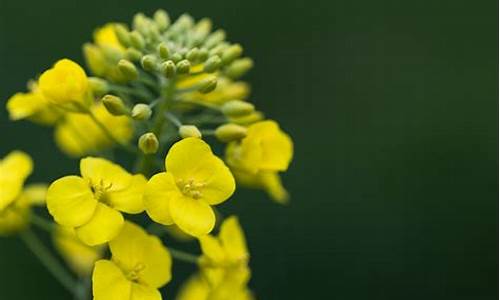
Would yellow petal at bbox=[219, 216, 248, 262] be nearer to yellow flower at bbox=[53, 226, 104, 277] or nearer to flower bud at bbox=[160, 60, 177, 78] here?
flower bud at bbox=[160, 60, 177, 78]

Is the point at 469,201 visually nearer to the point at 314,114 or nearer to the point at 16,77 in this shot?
the point at 314,114

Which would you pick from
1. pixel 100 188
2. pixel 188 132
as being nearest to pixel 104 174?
pixel 100 188

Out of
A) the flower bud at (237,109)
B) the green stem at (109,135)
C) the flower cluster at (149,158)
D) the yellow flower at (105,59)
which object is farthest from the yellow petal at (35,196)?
the flower bud at (237,109)

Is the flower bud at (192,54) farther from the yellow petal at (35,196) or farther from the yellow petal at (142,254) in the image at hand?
the yellow petal at (35,196)

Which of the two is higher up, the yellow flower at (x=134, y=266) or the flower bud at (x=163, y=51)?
the flower bud at (x=163, y=51)

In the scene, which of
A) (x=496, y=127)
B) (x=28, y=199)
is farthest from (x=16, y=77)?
(x=496, y=127)

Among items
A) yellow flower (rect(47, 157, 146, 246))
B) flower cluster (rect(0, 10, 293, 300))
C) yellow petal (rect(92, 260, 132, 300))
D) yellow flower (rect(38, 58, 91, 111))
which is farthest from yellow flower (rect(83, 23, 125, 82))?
yellow petal (rect(92, 260, 132, 300))
